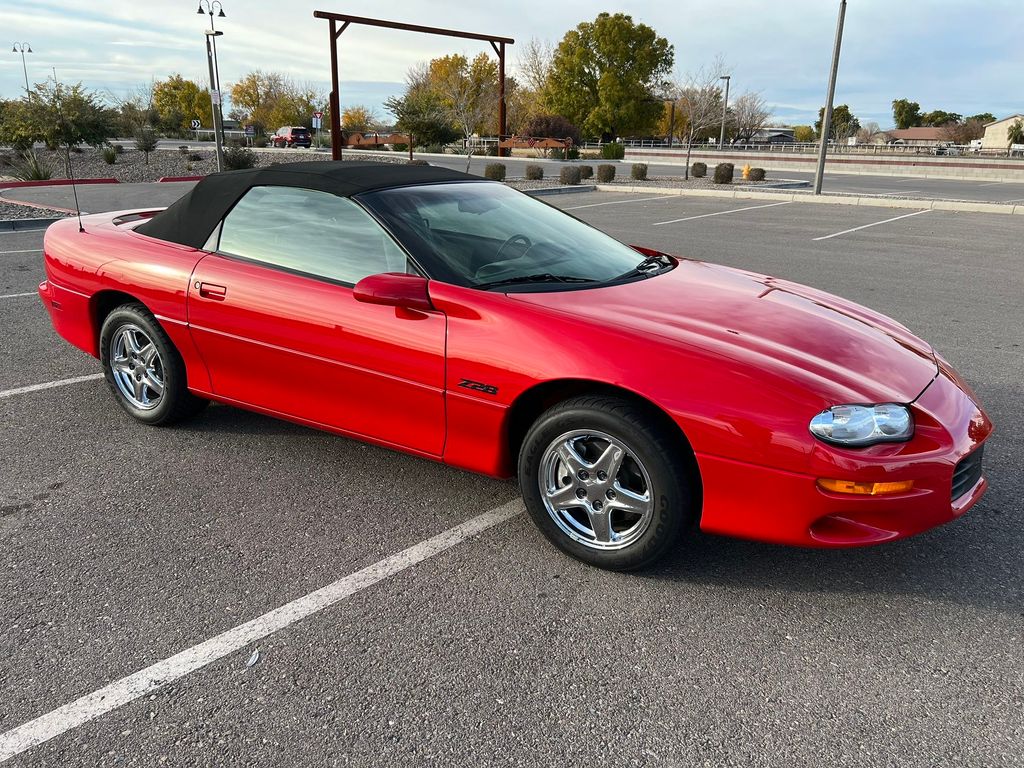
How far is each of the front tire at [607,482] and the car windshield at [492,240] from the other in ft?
2.24

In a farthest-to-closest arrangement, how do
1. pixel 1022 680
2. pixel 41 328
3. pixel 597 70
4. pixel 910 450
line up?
pixel 597 70
pixel 41 328
pixel 910 450
pixel 1022 680

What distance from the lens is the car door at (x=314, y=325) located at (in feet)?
10.4

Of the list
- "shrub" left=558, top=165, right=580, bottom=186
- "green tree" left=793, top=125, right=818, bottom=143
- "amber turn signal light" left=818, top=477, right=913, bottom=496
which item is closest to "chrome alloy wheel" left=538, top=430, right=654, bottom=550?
"amber turn signal light" left=818, top=477, right=913, bottom=496

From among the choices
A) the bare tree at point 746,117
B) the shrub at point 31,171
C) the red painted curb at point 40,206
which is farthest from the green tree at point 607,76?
the red painted curb at point 40,206

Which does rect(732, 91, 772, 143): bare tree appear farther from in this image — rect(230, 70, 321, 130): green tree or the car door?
the car door

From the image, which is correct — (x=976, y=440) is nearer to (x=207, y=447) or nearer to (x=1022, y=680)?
(x=1022, y=680)

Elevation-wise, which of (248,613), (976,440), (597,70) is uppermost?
(597,70)

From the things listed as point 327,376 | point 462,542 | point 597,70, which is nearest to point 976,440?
point 462,542

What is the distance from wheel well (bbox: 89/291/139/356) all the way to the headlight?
3544 mm

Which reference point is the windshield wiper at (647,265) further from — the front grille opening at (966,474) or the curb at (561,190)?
the curb at (561,190)

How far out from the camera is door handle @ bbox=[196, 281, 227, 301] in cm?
366

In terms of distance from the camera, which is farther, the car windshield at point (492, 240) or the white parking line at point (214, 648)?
the car windshield at point (492, 240)

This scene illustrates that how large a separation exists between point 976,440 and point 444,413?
6.51 feet

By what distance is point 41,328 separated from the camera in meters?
6.38
